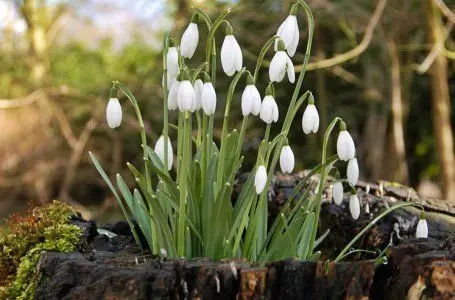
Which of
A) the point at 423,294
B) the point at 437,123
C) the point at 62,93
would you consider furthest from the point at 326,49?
the point at 423,294

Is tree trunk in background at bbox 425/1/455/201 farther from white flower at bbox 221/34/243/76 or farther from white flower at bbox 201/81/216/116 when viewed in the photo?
white flower at bbox 201/81/216/116

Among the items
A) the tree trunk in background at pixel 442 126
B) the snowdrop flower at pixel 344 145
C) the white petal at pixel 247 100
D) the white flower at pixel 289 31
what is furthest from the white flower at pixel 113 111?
the tree trunk in background at pixel 442 126

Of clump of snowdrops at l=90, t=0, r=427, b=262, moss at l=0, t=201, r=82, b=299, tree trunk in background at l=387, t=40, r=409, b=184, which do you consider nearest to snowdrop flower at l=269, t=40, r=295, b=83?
clump of snowdrops at l=90, t=0, r=427, b=262

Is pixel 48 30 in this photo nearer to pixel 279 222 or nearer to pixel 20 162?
pixel 20 162

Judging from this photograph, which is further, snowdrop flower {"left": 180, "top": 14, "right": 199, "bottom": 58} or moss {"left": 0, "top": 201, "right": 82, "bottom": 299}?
moss {"left": 0, "top": 201, "right": 82, "bottom": 299}

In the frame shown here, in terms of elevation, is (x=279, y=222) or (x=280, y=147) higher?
(x=280, y=147)

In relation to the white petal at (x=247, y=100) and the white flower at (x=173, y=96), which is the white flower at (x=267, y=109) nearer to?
the white petal at (x=247, y=100)
